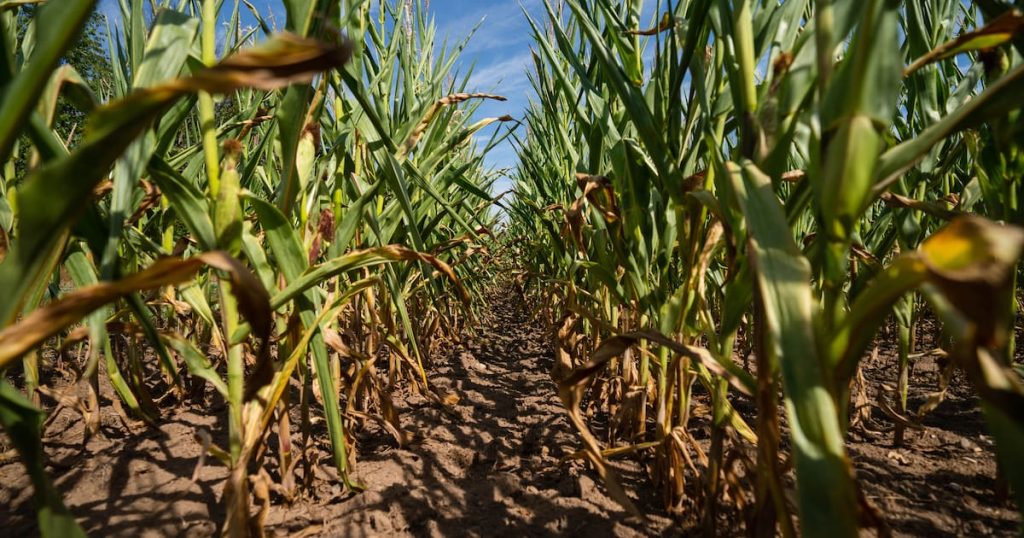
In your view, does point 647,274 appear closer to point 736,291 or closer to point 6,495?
point 736,291

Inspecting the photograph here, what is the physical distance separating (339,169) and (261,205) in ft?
1.75

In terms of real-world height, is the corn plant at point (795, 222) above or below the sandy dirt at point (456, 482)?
above

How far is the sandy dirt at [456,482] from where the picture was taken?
104 centimetres

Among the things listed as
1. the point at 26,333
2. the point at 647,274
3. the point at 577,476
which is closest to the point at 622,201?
the point at 647,274

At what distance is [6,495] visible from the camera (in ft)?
3.89

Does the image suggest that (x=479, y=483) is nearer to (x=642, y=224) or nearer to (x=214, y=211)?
(x=642, y=224)

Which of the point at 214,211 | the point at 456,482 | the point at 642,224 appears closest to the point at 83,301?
the point at 214,211

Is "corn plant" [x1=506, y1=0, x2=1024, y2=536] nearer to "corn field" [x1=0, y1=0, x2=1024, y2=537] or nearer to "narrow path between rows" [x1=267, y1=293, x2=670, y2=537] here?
"corn field" [x1=0, y1=0, x2=1024, y2=537]

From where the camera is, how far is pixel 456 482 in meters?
1.28

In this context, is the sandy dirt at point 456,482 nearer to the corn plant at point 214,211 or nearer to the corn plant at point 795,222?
the corn plant at point 214,211

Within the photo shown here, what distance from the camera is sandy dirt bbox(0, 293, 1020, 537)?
1.04 meters

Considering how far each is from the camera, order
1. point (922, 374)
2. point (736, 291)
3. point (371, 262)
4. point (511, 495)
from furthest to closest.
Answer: point (922, 374) → point (511, 495) → point (371, 262) → point (736, 291)

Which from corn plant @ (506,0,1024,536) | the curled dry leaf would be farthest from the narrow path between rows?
the curled dry leaf

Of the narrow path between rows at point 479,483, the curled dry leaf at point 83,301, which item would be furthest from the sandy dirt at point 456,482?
the curled dry leaf at point 83,301
